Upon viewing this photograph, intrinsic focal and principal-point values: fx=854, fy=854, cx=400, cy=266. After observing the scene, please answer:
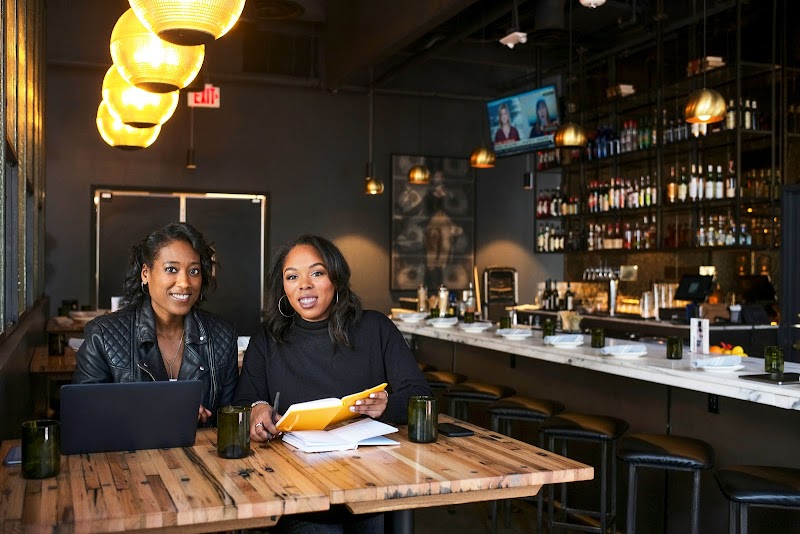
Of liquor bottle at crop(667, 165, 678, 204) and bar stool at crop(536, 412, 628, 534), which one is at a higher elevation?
liquor bottle at crop(667, 165, 678, 204)

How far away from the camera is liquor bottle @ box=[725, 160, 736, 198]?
7.49 meters

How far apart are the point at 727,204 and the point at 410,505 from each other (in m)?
6.40

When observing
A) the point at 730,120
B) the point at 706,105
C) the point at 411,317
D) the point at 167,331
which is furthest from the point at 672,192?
the point at 167,331

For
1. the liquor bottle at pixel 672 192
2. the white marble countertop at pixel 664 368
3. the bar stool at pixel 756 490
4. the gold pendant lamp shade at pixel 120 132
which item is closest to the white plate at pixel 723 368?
the white marble countertop at pixel 664 368

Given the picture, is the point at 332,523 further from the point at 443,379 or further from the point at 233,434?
the point at 443,379

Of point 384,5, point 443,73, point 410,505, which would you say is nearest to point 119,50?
point 410,505

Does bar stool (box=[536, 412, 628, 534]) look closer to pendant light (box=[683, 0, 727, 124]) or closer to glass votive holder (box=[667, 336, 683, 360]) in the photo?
glass votive holder (box=[667, 336, 683, 360])

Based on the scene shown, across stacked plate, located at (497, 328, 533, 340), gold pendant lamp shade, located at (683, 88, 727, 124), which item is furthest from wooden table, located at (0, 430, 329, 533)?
gold pendant lamp shade, located at (683, 88, 727, 124)

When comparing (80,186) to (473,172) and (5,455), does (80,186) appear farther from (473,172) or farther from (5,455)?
(5,455)

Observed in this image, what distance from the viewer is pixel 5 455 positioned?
7.09 ft

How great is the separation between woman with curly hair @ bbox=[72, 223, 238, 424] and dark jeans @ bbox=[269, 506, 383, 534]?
0.49m

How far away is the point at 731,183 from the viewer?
759 centimetres

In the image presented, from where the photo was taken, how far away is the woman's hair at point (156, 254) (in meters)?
2.80

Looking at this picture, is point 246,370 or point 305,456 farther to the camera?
point 246,370
